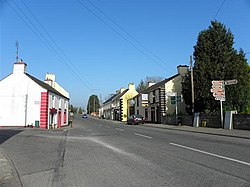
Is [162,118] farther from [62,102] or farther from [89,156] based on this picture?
[89,156]

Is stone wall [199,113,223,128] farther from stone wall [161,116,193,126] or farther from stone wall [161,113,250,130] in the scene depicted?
stone wall [161,116,193,126]

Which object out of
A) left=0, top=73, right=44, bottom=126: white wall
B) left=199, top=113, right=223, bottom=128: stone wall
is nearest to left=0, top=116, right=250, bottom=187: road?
left=199, top=113, right=223, bottom=128: stone wall

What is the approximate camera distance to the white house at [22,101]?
32688mm

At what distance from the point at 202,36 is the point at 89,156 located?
27648 mm

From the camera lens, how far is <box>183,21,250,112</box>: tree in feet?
102

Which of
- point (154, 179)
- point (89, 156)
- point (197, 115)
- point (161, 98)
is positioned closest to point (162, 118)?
point (161, 98)

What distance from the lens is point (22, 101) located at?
32812 mm

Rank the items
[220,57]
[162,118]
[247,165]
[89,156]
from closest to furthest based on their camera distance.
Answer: [247,165]
[89,156]
[220,57]
[162,118]

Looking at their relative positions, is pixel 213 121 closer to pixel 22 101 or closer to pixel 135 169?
pixel 135 169

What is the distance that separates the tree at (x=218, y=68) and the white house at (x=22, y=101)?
1899cm

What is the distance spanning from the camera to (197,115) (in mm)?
29969

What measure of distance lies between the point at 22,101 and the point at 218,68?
23903mm

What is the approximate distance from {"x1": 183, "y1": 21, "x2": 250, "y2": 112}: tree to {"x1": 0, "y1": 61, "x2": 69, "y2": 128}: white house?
19.0 m

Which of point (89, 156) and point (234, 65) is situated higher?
point (234, 65)
